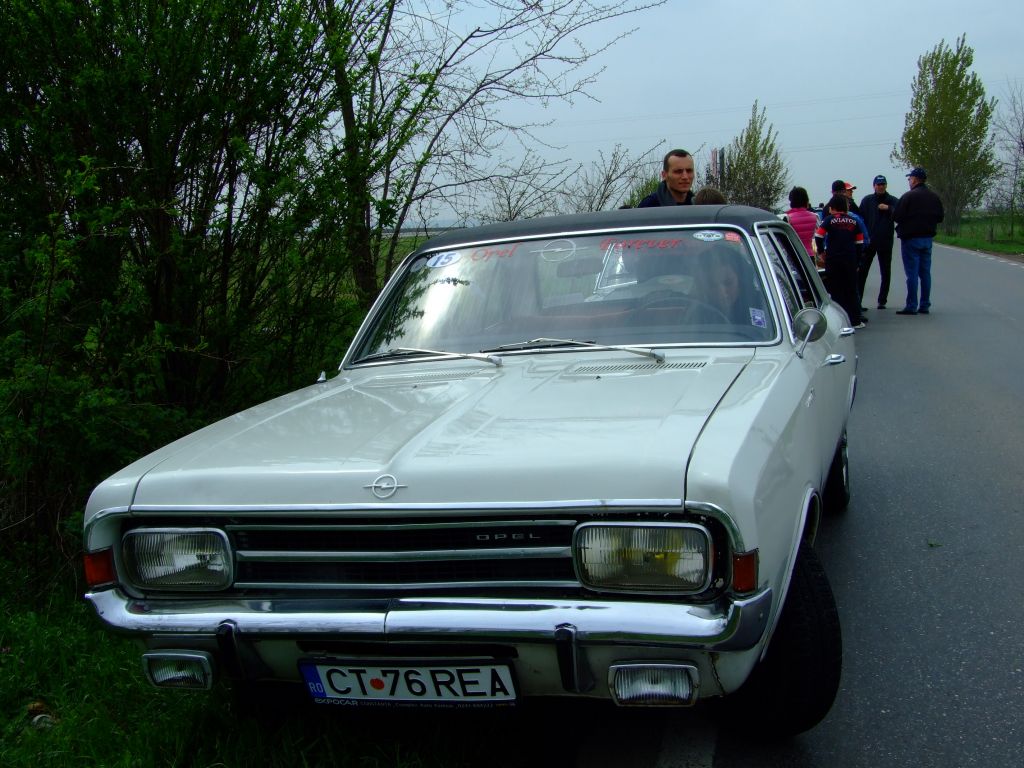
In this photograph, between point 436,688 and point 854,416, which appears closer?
point 436,688

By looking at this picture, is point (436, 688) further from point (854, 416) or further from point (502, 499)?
point (854, 416)

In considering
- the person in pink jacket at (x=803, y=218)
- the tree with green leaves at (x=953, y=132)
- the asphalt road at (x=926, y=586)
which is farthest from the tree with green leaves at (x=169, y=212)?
the tree with green leaves at (x=953, y=132)

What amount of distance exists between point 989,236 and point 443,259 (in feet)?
131

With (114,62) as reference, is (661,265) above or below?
below

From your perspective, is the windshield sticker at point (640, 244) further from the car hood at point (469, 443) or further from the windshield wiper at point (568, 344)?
the car hood at point (469, 443)

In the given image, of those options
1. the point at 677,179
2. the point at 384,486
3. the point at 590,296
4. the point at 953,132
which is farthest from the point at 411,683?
the point at 953,132

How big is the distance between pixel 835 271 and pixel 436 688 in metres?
10.9

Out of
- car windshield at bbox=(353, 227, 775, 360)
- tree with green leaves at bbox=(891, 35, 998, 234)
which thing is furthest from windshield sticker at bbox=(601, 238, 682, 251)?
tree with green leaves at bbox=(891, 35, 998, 234)

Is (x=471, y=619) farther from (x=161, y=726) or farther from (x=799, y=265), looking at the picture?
(x=799, y=265)

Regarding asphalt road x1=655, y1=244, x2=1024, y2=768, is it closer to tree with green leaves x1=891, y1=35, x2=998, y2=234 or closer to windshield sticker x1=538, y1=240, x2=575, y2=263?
windshield sticker x1=538, y1=240, x2=575, y2=263

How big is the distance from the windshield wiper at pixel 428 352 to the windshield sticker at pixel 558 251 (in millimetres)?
563

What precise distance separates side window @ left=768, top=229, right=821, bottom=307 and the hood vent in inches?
48.4

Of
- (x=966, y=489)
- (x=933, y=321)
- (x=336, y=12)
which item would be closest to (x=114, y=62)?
(x=336, y=12)

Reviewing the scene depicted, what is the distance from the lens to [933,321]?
13.4 m
